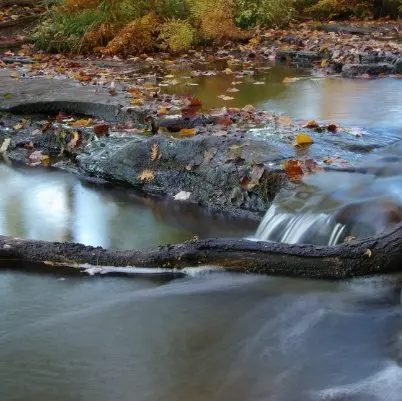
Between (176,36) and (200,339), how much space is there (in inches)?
461

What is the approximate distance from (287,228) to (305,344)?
1598 millimetres

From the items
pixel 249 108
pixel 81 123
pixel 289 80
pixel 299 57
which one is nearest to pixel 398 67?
pixel 289 80

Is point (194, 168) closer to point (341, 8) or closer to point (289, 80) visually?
point (289, 80)

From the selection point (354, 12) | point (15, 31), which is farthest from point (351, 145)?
point (354, 12)

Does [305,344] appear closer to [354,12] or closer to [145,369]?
[145,369]

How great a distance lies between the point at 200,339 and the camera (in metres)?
3.07

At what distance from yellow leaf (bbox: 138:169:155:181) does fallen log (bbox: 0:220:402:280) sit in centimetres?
210

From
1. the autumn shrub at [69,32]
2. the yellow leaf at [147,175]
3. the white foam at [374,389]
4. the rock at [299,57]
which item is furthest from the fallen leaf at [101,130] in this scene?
the autumn shrub at [69,32]

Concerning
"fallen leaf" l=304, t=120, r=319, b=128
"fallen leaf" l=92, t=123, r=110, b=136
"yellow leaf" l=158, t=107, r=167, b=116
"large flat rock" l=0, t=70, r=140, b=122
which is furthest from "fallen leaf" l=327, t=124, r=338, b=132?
"fallen leaf" l=92, t=123, r=110, b=136

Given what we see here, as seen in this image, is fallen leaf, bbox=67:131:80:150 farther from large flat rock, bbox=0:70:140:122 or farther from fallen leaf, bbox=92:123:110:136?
large flat rock, bbox=0:70:140:122

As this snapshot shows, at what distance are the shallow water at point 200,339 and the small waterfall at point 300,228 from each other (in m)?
0.87

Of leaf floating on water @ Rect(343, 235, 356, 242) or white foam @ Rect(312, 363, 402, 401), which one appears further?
leaf floating on water @ Rect(343, 235, 356, 242)

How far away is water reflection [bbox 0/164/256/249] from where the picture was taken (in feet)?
16.3

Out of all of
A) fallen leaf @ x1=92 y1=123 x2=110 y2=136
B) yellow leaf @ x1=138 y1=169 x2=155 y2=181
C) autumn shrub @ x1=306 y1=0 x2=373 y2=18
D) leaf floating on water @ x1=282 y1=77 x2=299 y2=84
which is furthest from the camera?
autumn shrub @ x1=306 y1=0 x2=373 y2=18
